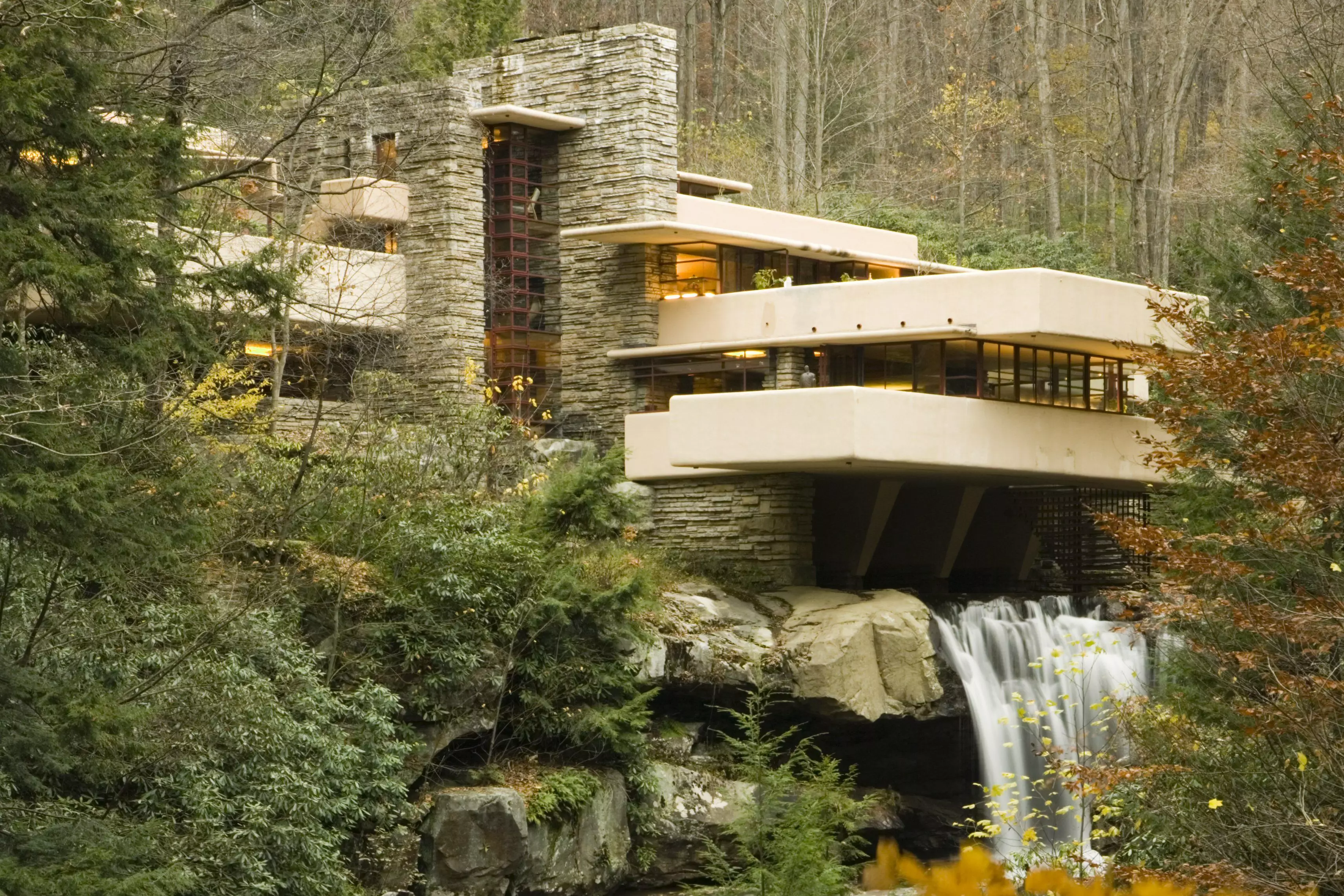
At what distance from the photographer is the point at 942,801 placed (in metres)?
27.5

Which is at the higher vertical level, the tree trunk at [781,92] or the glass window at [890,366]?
the tree trunk at [781,92]

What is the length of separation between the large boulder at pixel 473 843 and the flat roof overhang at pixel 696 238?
13.3m

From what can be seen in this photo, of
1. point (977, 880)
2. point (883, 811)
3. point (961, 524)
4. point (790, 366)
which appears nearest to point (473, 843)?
point (883, 811)

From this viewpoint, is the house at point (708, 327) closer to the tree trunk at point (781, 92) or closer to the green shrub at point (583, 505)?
the green shrub at point (583, 505)

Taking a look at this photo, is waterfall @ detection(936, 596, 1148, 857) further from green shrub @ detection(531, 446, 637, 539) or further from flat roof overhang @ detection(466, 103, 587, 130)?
flat roof overhang @ detection(466, 103, 587, 130)

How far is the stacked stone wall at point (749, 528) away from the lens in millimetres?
28734

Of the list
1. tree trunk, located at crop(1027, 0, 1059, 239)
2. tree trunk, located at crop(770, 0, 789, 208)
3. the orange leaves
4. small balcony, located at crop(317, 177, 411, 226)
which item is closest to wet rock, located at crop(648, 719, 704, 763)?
small balcony, located at crop(317, 177, 411, 226)

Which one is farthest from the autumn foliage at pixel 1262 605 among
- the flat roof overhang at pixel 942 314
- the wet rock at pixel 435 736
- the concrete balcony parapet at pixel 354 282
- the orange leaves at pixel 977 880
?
the concrete balcony parapet at pixel 354 282

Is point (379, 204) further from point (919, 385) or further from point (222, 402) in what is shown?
point (919, 385)

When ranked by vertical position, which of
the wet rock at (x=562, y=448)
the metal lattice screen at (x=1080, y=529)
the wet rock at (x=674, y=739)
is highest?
the wet rock at (x=562, y=448)

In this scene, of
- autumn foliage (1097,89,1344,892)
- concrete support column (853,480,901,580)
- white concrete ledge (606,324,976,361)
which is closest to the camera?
autumn foliage (1097,89,1344,892)

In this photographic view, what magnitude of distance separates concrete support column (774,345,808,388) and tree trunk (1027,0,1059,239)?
14877mm

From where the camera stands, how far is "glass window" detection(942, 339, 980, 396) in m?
28.9

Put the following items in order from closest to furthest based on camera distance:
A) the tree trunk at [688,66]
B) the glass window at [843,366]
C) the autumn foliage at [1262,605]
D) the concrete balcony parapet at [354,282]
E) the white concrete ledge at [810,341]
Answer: the autumn foliage at [1262,605]
the white concrete ledge at [810,341]
the concrete balcony parapet at [354,282]
the glass window at [843,366]
the tree trunk at [688,66]
